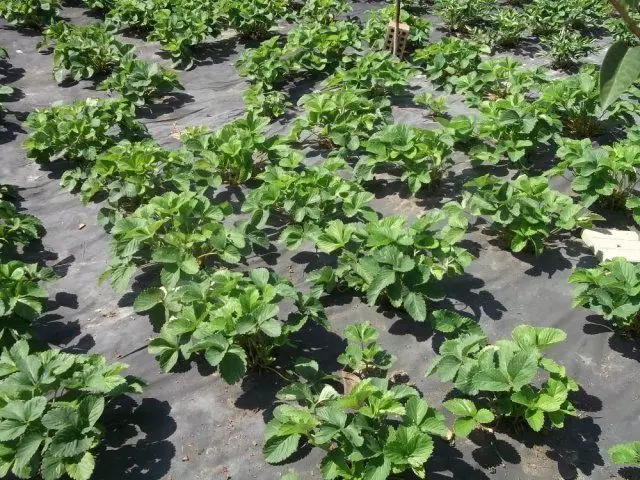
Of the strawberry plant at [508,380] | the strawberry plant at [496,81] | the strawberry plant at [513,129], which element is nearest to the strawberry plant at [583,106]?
the strawberry plant at [513,129]

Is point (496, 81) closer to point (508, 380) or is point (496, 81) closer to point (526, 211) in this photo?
point (526, 211)

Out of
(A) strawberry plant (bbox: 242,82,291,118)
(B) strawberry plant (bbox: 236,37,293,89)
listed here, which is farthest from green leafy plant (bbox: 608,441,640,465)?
(B) strawberry plant (bbox: 236,37,293,89)

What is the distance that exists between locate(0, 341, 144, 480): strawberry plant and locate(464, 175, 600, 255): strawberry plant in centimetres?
238

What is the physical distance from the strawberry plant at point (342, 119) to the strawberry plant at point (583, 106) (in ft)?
4.70

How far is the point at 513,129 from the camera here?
169 inches

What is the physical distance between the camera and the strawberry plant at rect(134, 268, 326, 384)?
8.48ft

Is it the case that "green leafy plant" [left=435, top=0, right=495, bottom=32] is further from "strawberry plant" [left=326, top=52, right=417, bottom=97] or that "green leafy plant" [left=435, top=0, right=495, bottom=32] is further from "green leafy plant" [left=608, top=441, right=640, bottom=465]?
"green leafy plant" [left=608, top=441, right=640, bottom=465]

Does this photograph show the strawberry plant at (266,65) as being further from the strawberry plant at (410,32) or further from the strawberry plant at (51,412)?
the strawberry plant at (51,412)

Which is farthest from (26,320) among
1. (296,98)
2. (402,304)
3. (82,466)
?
(296,98)

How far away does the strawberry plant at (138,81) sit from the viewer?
5.61 metres

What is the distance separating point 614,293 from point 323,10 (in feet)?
19.6

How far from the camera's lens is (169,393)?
2.85m

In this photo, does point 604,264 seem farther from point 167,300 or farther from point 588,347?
point 167,300

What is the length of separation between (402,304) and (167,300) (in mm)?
1363
